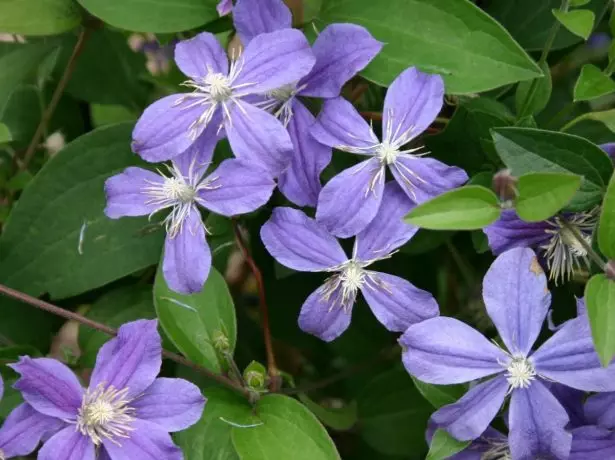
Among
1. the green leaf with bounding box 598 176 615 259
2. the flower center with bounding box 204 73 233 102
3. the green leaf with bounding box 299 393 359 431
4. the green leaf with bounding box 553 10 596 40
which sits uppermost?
the green leaf with bounding box 553 10 596 40

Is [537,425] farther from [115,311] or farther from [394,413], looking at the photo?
[115,311]

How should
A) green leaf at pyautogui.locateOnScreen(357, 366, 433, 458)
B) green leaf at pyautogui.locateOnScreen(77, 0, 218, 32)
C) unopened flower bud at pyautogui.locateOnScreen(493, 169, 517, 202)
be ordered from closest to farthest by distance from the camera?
unopened flower bud at pyautogui.locateOnScreen(493, 169, 517, 202), green leaf at pyautogui.locateOnScreen(77, 0, 218, 32), green leaf at pyautogui.locateOnScreen(357, 366, 433, 458)

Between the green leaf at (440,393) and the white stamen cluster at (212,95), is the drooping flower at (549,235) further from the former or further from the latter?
the white stamen cluster at (212,95)

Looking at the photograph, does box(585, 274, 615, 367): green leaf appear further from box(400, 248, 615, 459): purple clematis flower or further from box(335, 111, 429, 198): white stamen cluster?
box(335, 111, 429, 198): white stamen cluster

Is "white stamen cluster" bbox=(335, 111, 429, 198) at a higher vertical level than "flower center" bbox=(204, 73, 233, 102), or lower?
lower

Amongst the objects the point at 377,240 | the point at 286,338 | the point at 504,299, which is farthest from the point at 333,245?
the point at 286,338

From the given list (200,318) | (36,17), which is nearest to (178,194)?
(200,318)

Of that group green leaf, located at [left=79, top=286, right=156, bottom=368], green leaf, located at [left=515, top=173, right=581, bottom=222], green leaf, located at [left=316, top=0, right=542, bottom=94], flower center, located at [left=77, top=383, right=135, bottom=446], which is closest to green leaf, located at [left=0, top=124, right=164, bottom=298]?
green leaf, located at [left=79, top=286, right=156, bottom=368]
